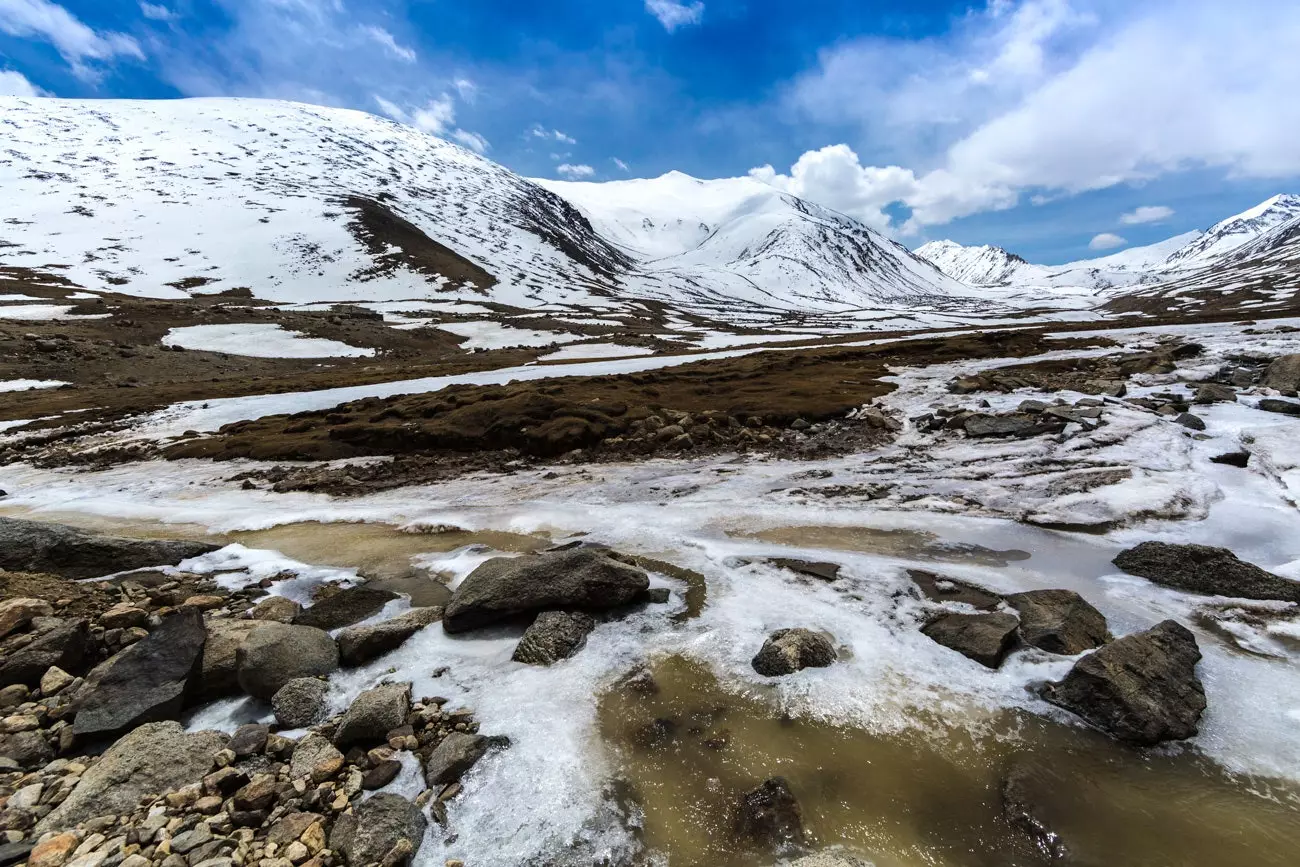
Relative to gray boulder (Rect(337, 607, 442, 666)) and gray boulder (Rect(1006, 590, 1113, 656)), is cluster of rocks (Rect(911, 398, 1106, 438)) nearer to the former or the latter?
gray boulder (Rect(1006, 590, 1113, 656))

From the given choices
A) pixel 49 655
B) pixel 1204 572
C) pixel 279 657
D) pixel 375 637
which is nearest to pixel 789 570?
pixel 1204 572

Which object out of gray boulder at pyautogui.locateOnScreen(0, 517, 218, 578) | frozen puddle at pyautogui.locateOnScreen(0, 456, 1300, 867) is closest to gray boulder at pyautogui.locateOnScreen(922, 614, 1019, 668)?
frozen puddle at pyautogui.locateOnScreen(0, 456, 1300, 867)

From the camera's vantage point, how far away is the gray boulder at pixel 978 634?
765 cm

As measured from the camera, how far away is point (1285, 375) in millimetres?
24031

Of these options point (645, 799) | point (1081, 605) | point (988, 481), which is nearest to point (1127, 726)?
point (1081, 605)

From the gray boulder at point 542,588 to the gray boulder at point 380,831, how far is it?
355 cm

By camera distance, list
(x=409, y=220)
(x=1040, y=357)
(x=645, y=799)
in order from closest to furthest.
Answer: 1. (x=645, y=799)
2. (x=1040, y=357)
3. (x=409, y=220)

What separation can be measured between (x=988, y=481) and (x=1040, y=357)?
36.5 meters

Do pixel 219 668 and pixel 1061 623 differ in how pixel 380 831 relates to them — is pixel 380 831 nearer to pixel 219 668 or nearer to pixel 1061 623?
pixel 219 668

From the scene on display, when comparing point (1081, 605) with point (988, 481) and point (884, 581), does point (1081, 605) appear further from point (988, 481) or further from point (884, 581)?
point (988, 481)

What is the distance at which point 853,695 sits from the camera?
281 inches

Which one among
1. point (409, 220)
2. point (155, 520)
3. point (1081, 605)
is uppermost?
point (409, 220)

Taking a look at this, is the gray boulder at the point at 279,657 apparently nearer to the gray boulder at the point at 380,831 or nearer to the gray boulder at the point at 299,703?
the gray boulder at the point at 299,703

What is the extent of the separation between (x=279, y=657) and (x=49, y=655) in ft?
9.65
